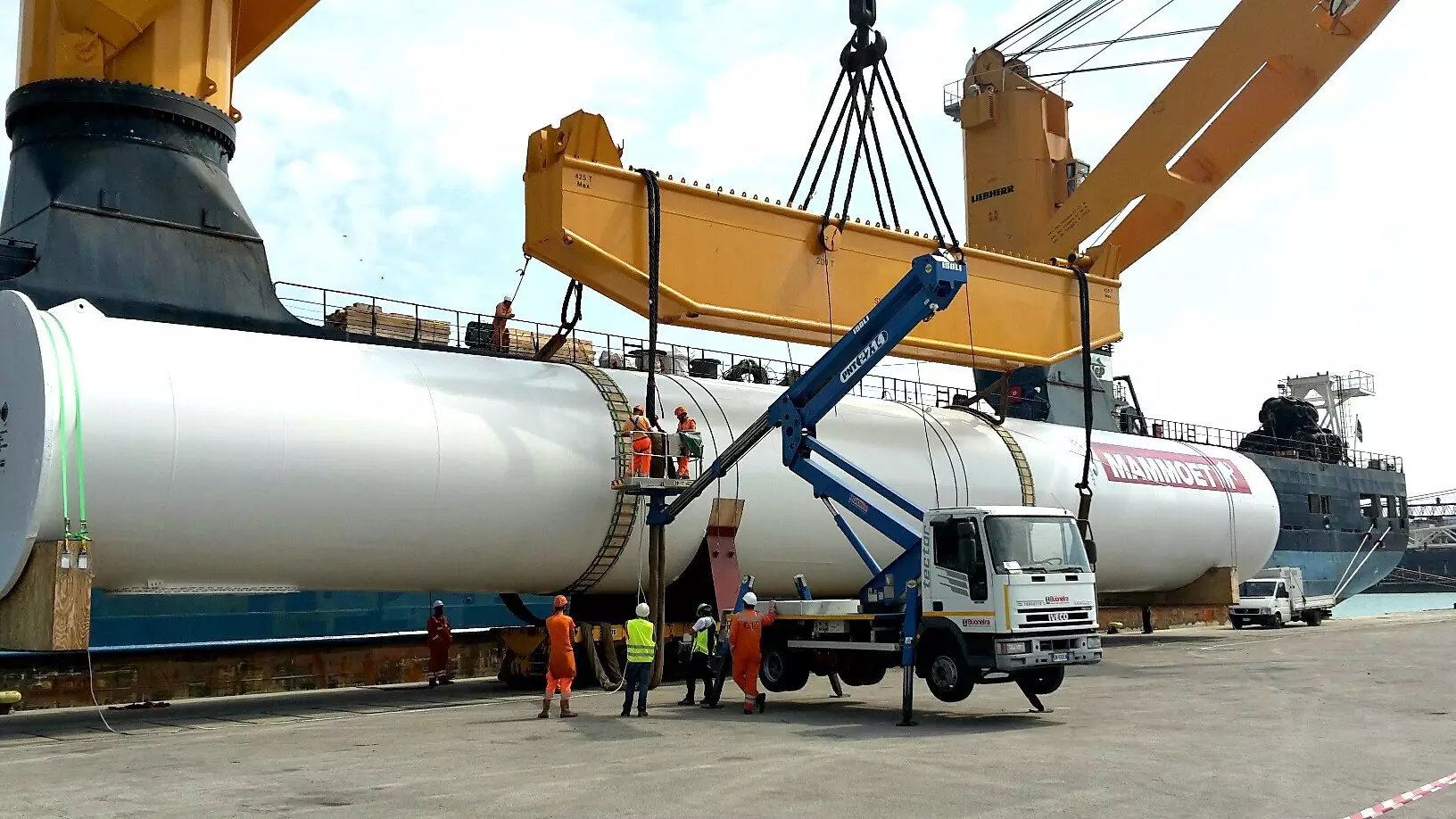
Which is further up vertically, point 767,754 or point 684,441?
point 684,441

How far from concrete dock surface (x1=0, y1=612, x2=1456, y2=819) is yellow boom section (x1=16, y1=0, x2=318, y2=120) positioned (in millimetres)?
8253

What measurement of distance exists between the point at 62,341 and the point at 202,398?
1481 mm

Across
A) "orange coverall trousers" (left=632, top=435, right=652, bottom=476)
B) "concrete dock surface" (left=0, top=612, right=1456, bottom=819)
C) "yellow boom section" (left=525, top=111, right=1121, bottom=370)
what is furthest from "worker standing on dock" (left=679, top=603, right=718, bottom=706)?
"yellow boom section" (left=525, top=111, right=1121, bottom=370)

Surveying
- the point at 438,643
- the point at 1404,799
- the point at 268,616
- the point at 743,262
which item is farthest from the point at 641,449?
the point at 1404,799

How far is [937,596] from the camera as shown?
13523mm

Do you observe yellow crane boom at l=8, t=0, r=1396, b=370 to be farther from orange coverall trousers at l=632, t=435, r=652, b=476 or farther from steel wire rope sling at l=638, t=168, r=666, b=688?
orange coverall trousers at l=632, t=435, r=652, b=476

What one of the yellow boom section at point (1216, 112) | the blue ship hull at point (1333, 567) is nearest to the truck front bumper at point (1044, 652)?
the yellow boom section at point (1216, 112)

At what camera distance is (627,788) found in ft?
28.2

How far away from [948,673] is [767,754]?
12.8ft

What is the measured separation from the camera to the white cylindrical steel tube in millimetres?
12773

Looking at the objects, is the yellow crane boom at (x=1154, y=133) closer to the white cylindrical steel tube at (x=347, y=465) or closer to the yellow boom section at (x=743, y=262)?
the yellow boom section at (x=743, y=262)

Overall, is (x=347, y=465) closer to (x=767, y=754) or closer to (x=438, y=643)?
(x=438, y=643)

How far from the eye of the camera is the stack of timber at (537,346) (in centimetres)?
2125

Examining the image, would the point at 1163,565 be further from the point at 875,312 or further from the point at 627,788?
the point at 627,788
